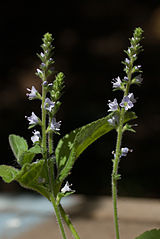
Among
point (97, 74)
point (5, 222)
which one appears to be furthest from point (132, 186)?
point (5, 222)

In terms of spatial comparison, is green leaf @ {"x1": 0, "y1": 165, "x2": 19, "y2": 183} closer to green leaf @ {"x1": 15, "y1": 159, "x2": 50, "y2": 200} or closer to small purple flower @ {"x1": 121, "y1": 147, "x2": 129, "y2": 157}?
green leaf @ {"x1": 15, "y1": 159, "x2": 50, "y2": 200}

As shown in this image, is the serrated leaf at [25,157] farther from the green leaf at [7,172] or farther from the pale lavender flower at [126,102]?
the pale lavender flower at [126,102]

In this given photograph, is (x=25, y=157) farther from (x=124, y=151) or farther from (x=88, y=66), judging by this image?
(x=88, y=66)

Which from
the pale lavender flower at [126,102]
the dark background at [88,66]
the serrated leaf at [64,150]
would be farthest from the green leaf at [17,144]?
the dark background at [88,66]

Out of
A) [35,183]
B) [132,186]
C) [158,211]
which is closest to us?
[35,183]

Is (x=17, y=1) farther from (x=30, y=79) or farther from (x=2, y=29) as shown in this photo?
(x=30, y=79)

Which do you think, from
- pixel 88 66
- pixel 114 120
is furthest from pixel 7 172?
pixel 88 66

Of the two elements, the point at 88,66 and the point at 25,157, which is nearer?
the point at 25,157

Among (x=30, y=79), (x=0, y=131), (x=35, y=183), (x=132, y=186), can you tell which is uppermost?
(x=30, y=79)
